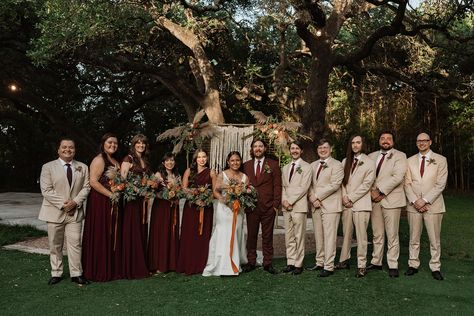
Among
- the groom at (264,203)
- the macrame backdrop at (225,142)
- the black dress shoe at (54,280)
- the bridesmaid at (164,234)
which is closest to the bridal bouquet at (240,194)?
the groom at (264,203)

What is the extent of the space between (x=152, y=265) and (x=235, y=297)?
4.88 ft

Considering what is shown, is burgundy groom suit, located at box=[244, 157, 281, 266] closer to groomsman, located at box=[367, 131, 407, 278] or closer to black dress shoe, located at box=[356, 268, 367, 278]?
black dress shoe, located at box=[356, 268, 367, 278]

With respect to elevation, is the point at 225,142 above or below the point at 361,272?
above

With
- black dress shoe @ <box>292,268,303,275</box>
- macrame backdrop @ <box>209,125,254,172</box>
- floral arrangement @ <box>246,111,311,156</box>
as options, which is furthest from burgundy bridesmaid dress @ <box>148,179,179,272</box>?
macrame backdrop @ <box>209,125,254,172</box>

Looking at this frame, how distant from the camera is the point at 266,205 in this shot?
19.9ft

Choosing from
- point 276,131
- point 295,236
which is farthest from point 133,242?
point 276,131

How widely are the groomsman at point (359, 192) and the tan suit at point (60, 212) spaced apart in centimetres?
311

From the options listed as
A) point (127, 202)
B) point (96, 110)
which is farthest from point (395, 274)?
point (96, 110)

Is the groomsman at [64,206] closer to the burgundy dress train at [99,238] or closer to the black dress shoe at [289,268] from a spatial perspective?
the burgundy dress train at [99,238]

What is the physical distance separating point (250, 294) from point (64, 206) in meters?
2.28

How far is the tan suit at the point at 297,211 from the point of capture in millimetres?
5984

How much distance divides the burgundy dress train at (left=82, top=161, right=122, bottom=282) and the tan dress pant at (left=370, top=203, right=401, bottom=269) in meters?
3.14

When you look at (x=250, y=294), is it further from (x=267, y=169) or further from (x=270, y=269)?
(x=267, y=169)

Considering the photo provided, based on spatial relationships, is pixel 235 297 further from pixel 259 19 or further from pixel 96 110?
pixel 96 110
